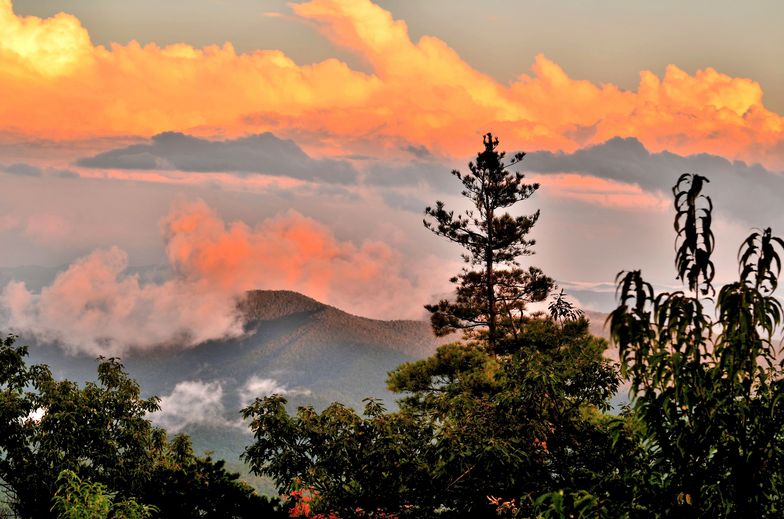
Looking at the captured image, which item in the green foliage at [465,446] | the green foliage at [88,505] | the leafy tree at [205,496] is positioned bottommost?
the leafy tree at [205,496]

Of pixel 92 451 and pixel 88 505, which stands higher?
pixel 92 451

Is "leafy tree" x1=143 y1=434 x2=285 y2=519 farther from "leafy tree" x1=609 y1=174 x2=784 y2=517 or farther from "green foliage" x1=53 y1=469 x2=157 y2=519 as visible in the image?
"leafy tree" x1=609 y1=174 x2=784 y2=517

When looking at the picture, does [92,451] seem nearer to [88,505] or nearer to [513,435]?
[88,505]

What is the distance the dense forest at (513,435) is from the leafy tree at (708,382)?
0.05 ft

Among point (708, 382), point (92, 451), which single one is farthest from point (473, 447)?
point (92, 451)

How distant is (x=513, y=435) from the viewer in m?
10.9

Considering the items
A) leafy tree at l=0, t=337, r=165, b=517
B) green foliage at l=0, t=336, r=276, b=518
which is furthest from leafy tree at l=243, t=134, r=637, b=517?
leafy tree at l=0, t=337, r=165, b=517

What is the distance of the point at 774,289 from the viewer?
614 centimetres

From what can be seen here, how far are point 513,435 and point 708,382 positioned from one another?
4978 mm

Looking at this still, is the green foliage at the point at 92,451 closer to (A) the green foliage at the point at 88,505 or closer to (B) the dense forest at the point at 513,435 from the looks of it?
(B) the dense forest at the point at 513,435

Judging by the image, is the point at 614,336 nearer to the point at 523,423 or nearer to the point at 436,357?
the point at 523,423

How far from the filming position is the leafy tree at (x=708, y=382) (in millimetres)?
5918

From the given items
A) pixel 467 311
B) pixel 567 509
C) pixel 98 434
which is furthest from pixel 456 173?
pixel 567 509

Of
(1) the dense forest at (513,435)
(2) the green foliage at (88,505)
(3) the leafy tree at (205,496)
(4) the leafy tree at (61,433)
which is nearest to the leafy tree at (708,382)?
(1) the dense forest at (513,435)
